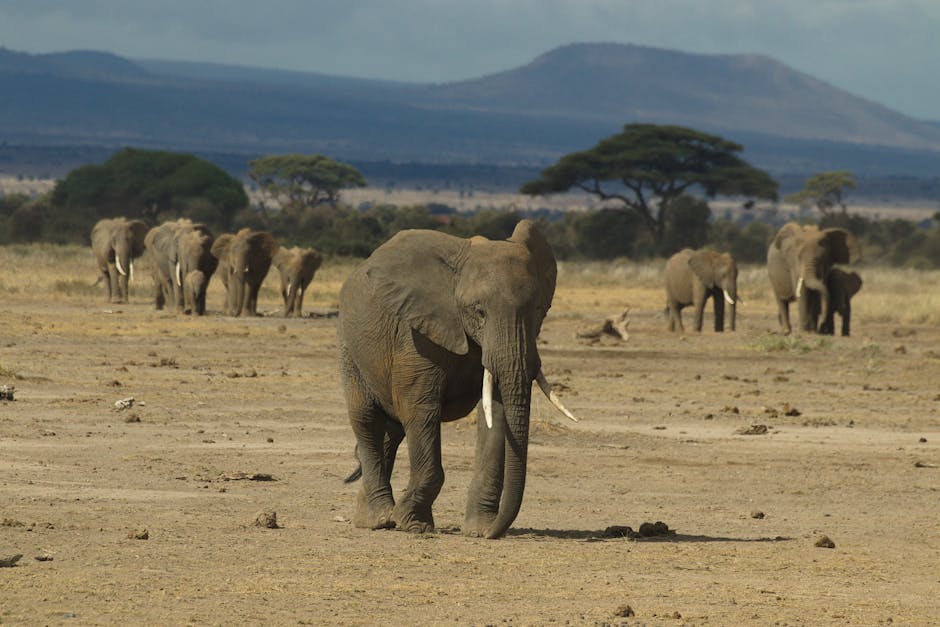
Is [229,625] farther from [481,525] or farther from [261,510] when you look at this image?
[261,510]

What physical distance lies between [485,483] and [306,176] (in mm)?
107069

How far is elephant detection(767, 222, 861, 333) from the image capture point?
3173cm

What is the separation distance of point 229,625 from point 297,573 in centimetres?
129

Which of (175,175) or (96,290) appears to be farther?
(175,175)

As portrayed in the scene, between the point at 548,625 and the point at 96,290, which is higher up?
the point at 548,625

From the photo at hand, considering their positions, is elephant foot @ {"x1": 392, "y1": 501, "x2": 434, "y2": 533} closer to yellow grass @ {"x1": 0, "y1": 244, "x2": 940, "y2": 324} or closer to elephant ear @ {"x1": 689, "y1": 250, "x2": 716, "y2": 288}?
elephant ear @ {"x1": 689, "y1": 250, "x2": 716, "y2": 288}

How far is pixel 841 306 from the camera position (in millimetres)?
32031

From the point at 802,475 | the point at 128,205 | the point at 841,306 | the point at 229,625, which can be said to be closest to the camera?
the point at 229,625

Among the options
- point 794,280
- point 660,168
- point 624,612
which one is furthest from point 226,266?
point 660,168

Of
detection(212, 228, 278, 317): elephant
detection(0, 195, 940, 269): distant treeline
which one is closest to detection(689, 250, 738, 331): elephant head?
detection(212, 228, 278, 317): elephant

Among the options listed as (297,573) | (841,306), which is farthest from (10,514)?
(841,306)

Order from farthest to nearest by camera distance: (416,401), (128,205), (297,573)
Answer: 1. (128,205)
2. (416,401)
3. (297,573)

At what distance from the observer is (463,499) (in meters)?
12.2

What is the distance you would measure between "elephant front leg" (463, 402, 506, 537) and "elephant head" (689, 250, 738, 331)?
22129 millimetres
